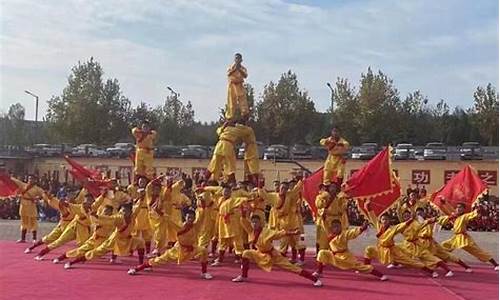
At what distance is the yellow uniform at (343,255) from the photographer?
1158 cm

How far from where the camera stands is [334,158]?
1403cm

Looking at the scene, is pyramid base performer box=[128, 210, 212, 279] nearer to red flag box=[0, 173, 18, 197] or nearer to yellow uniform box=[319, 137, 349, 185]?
yellow uniform box=[319, 137, 349, 185]

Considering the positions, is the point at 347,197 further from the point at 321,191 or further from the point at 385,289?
the point at 385,289

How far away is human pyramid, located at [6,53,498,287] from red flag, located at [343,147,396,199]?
1.12ft

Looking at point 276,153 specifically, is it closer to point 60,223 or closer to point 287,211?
point 60,223

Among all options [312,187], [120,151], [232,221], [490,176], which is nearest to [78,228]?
[232,221]

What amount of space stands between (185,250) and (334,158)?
388cm

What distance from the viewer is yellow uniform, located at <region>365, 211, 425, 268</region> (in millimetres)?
12500

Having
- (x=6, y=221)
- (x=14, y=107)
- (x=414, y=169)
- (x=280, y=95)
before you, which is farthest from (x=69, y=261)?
(x=14, y=107)

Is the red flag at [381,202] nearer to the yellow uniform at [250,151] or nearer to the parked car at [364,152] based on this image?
the yellow uniform at [250,151]

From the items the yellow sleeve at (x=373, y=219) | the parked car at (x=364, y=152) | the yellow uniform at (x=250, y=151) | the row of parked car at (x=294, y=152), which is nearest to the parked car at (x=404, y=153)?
the row of parked car at (x=294, y=152)

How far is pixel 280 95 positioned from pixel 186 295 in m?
33.5

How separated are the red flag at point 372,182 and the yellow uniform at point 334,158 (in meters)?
0.30

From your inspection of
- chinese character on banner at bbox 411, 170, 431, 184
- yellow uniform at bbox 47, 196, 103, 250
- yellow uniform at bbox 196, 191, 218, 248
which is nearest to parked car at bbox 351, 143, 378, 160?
chinese character on banner at bbox 411, 170, 431, 184
